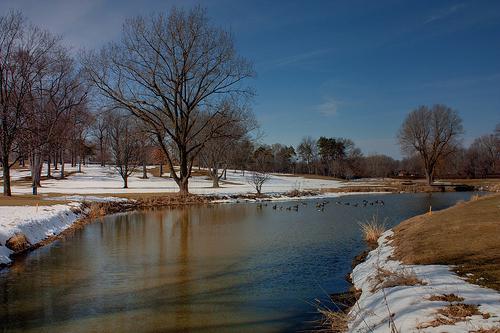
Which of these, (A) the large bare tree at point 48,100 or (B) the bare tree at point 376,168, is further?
(B) the bare tree at point 376,168

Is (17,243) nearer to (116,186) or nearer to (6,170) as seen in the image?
(6,170)

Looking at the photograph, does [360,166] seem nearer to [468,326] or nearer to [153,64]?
[153,64]

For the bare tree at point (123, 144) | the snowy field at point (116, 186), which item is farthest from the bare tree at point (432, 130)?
the bare tree at point (123, 144)

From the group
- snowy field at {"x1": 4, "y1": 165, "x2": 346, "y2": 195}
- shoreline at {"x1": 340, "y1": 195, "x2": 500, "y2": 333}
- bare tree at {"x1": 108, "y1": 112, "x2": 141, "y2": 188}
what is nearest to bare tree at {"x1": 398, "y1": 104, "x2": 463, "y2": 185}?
snowy field at {"x1": 4, "y1": 165, "x2": 346, "y2": 195}

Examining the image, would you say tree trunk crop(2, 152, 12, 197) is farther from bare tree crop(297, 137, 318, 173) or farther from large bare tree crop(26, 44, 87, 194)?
bare tree crop(297, 137, 318, 173)

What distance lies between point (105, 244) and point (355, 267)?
30.9 feet

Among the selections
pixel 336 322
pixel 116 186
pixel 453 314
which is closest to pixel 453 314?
pixel 453 314

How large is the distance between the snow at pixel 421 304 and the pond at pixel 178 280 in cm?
124

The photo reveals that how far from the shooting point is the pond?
316 inches

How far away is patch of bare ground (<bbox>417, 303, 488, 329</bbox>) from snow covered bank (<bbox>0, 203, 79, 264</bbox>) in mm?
11796

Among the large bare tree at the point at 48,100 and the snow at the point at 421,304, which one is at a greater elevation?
the large bare tree at the point at 48,100

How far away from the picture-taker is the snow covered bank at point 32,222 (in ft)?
46.6

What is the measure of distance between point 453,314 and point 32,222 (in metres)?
15.7

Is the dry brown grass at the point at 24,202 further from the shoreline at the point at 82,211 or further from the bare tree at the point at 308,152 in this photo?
the bare tree at the point at 308,152
